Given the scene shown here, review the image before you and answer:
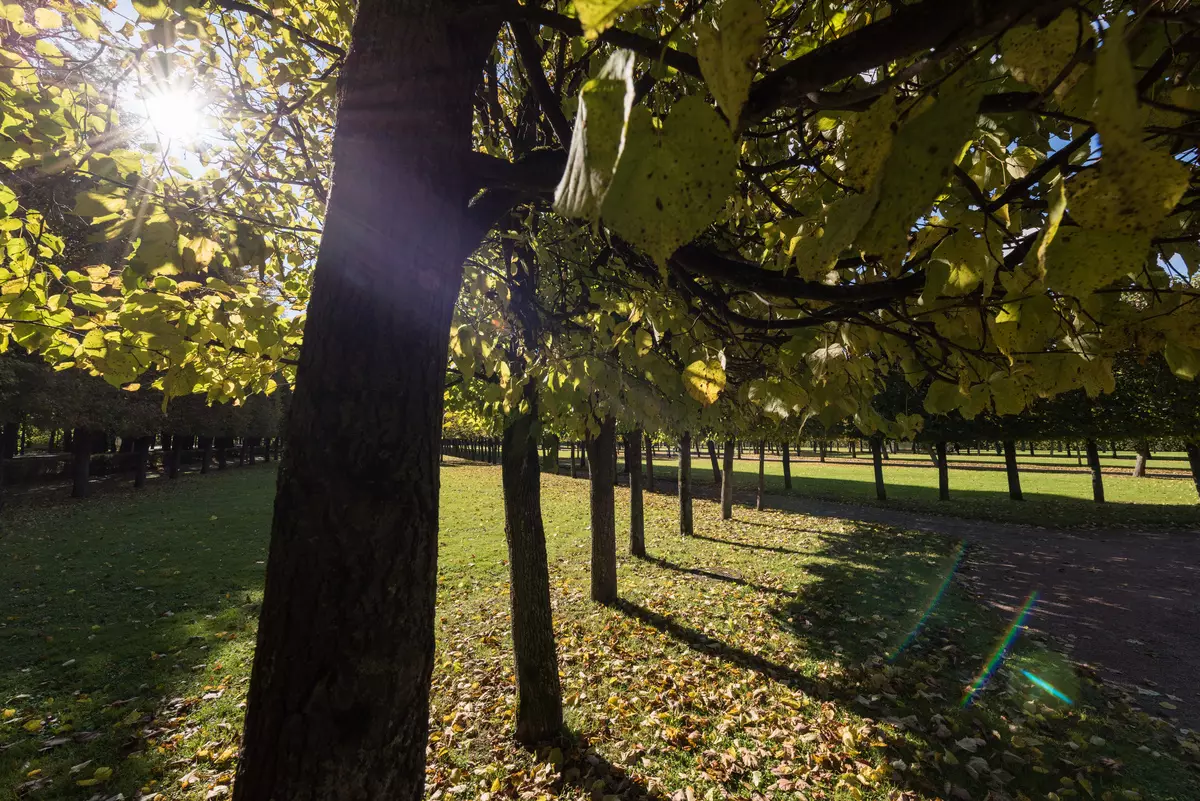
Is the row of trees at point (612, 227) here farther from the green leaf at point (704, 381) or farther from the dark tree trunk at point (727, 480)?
the dark tree trunk at point (727, 480)

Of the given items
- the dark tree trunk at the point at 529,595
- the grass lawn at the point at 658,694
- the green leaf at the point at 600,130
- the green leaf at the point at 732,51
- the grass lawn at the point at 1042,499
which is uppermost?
the green leaf at the point at 732,51

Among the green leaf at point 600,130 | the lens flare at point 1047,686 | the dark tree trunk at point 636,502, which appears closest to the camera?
the green leaf at point 600,130

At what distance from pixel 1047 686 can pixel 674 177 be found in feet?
28.0

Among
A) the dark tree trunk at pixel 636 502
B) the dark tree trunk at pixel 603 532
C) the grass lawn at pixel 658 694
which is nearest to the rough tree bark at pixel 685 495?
the dark tree trunk at pixel 636 502

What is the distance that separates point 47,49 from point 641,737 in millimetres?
7153

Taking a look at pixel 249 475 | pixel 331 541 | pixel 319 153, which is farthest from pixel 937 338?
pixel 249 475

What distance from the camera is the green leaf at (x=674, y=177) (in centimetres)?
73

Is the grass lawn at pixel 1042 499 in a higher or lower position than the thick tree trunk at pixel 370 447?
lower

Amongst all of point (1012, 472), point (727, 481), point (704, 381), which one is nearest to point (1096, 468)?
point (1012, 472)

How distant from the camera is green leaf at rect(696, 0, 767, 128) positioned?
0.65 metres

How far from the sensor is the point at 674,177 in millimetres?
737

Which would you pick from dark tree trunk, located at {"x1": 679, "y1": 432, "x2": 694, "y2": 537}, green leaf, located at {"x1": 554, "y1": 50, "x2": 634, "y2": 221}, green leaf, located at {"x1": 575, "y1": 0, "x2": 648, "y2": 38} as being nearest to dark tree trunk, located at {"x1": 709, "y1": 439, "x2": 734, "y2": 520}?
dark tree trunk, located at {"x1": 679, "y1": 432, "x2": 694, "y2": 537}

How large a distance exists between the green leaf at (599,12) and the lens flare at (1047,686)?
8434 mm

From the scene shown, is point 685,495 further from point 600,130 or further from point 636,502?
point 600,130
